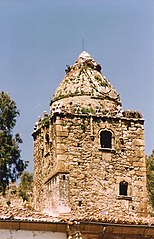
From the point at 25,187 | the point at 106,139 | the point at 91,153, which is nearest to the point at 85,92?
the point at 106,139

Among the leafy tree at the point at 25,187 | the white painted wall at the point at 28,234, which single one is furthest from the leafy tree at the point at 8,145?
the white painted wall at the point at 28,234

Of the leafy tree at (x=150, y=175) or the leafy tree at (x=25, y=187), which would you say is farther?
the leafy tree at (x=150, y=175)

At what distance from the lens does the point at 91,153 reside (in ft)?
98.7

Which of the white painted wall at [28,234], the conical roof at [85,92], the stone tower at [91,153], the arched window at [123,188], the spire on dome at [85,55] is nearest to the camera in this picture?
the white painted wall at [28,234]

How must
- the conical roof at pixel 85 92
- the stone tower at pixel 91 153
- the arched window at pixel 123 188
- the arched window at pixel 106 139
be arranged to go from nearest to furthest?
the stone tower at pixel 91 153 → the arched window at pixel 123 188 → the arched window at pixel 106 139 → the conical roof at pixel 85 92

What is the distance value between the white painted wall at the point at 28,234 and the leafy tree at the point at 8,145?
1985 cm

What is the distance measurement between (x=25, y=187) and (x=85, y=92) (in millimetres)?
9863

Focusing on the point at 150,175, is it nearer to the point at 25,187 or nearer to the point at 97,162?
the point at 25,187

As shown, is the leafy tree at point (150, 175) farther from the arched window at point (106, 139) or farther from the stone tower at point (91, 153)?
the arched window at point (106, 139)

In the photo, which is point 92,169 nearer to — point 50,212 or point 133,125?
point 133,125

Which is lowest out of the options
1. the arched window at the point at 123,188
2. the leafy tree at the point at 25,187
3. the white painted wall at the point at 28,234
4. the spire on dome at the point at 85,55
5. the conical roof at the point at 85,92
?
the white painted wall at the point at 28,234

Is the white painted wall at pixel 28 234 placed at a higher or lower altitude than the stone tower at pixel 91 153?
lower

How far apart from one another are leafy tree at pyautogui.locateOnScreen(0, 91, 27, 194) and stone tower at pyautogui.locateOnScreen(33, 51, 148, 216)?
99.0 inches

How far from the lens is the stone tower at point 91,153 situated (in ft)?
96.8
